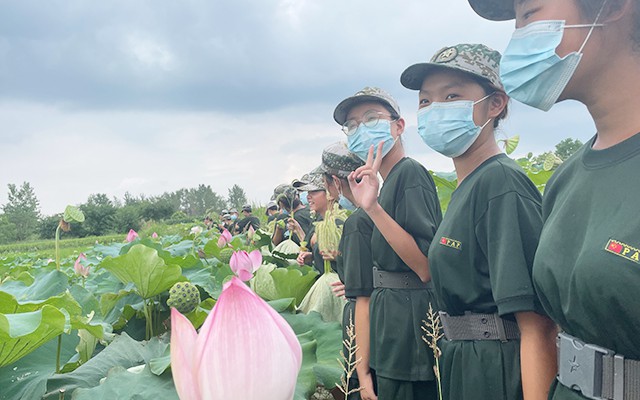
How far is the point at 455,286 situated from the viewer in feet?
4.52

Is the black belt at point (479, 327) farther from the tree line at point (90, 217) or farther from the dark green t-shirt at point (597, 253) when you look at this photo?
the tree line at point (90, 217)

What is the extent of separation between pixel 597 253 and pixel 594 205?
109 millimetres

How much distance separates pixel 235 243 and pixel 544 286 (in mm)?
3588

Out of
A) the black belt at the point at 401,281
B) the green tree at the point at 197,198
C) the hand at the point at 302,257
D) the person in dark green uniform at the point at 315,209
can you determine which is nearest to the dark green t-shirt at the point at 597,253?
the black belt at the point at 401,281

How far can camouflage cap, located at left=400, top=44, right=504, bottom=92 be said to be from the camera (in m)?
1.50

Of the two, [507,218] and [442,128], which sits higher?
[442,128]

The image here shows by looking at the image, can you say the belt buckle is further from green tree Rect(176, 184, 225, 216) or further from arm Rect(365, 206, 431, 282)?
green tree Rect(176, 184, 225, 216)

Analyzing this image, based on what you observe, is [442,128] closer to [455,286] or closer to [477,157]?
[477,157]

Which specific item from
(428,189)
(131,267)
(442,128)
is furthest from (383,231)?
(131,267)

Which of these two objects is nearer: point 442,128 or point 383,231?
point 442,128

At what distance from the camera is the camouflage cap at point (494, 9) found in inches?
51.9

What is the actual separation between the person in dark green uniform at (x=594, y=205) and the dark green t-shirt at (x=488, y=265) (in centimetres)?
14

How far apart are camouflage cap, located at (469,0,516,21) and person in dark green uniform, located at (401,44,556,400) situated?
156mm

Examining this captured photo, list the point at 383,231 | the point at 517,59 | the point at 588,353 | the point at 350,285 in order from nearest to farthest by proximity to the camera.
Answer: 1. the point at 588,353
2. the point at 517,59
3. the point at 383,231
4. the point at 350,285
